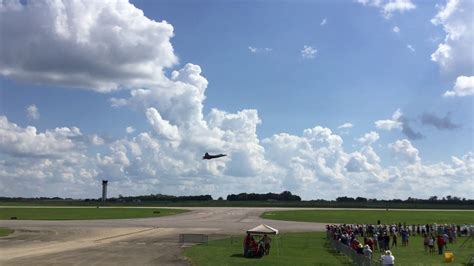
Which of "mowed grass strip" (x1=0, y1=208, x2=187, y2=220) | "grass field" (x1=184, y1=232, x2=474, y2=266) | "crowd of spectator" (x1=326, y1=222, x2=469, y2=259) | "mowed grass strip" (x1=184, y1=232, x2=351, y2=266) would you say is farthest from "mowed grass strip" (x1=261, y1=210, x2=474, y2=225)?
"mowed grass strip" (x1=184, y1=232, x2=351, y2=266)

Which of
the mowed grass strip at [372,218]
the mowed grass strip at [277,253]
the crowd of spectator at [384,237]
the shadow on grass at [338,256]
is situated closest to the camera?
the mowed grass strip at [277,253]

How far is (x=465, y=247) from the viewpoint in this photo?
147ft

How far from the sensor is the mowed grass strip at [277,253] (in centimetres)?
3164

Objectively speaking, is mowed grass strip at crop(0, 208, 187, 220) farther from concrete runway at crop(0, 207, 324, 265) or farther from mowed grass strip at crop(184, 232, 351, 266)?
mowed grass strip at crop(184, 232, 351, 266)

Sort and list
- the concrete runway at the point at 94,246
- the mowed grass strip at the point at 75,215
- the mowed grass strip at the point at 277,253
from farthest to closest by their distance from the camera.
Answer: the mowed grass strip at the point at 75,215 → the mowed grass strip at the point at 277,253 → the concrete runway at the point at 94,246

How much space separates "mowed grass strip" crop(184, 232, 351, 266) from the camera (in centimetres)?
3164

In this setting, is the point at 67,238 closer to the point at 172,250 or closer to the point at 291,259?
the point at 172,250

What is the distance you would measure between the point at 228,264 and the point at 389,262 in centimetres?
958

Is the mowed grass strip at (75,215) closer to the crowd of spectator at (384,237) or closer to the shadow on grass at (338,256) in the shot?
the crowd of spectator at (384,237)

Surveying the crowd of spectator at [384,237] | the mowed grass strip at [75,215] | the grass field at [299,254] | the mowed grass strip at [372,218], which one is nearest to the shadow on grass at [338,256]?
the grass field at [299,254]

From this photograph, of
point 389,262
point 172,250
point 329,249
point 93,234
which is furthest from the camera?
point 93,234

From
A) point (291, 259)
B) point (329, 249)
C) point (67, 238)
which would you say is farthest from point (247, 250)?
point (67, 238)

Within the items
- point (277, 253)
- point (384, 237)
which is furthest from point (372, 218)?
point (277, 253)

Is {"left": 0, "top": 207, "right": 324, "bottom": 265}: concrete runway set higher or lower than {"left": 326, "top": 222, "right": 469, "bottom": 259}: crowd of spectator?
lower
